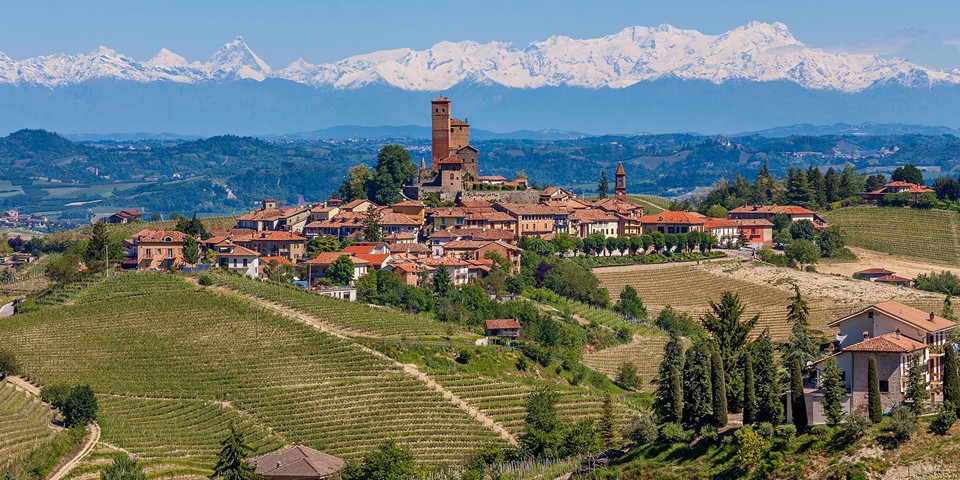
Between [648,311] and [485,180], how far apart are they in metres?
25.9

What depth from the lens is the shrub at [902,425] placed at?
124 ft

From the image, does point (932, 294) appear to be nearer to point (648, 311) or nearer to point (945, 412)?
point (648, 311)

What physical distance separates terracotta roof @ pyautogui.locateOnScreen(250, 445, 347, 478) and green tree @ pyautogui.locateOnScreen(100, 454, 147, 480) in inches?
128

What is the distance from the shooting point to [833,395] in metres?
40.0

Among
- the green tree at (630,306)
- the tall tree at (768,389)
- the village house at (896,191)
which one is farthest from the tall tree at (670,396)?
the village house at (896,191)

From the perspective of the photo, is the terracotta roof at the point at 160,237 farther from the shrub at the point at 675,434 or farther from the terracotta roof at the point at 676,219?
the shrub at the point at 675,434

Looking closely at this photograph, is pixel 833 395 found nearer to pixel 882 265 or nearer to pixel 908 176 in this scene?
pixel 882 265

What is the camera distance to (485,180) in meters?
106

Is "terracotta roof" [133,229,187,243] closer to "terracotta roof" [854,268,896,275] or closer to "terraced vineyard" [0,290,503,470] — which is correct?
"terraced vineyard" [0,290,503,470]

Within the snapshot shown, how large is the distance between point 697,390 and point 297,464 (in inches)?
458

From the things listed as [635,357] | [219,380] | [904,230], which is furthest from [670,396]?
[904,230]

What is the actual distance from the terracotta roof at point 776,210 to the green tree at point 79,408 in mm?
62354

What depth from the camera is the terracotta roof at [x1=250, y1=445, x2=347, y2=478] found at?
142ft

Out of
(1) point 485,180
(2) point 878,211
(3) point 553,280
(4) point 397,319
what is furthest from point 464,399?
(2) point 878,211
